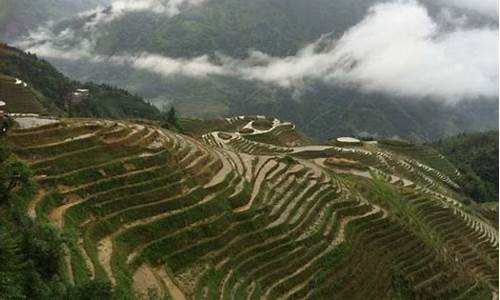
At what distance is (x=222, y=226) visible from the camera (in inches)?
1742

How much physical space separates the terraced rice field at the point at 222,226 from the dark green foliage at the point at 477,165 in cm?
6277

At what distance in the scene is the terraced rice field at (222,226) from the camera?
37.9 meters

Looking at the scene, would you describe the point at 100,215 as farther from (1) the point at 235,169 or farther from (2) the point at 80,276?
(1) the point at 235,169

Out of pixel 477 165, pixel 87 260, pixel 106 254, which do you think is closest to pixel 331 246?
pixel 106 254

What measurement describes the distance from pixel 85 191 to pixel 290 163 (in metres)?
28.3

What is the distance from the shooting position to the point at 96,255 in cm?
3512

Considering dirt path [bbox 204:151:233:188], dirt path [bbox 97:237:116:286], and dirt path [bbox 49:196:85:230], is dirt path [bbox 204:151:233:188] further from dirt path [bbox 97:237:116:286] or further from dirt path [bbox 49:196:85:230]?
dirt path [bbox 97:237:116:286]

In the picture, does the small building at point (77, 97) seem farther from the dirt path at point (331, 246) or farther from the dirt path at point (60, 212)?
the dirt path at point (60, 212)

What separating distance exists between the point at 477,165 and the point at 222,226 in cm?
13044

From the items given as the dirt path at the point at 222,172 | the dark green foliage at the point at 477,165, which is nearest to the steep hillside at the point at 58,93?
the dirt path at the point at 222,172

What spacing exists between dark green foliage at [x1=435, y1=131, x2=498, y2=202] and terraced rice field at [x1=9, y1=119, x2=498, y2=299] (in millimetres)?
62767

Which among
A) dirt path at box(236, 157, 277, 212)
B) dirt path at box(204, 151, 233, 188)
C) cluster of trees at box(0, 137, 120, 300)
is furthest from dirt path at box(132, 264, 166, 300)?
dirt path at box(204, 151, 233, 188)

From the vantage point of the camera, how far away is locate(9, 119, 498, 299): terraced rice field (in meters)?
37.9

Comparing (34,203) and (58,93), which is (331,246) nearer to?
(34,203)
